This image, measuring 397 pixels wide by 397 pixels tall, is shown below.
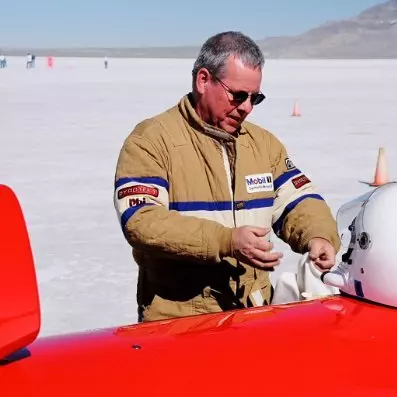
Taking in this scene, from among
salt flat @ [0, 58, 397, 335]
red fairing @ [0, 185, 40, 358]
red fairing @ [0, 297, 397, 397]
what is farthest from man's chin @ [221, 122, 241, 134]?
salt flat @ [0, 58, 397, 335]

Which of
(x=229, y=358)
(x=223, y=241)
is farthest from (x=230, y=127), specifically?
(x=229, y=358)

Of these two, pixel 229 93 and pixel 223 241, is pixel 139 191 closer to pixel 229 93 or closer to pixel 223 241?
pixel 223 241

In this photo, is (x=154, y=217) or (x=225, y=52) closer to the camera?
(x=154, y=217)

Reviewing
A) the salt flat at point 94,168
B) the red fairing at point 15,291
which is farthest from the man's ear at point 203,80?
the salt flat at point 94,168

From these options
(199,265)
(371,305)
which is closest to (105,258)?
(199,265)

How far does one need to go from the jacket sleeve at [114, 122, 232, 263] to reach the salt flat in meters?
2.11

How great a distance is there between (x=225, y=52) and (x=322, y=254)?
0.68 meters

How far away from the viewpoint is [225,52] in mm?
2451

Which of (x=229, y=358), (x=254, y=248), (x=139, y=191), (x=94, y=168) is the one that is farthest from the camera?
(x=94, y=168)

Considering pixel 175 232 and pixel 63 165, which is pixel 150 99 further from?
pixel 175 232

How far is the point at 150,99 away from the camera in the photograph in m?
24.2

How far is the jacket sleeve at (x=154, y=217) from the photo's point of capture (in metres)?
2.21

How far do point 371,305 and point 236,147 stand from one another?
85 cm

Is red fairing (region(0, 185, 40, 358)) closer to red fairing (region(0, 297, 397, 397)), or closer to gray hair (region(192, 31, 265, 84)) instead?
red fairing (region(0, 297, 397, 397))
